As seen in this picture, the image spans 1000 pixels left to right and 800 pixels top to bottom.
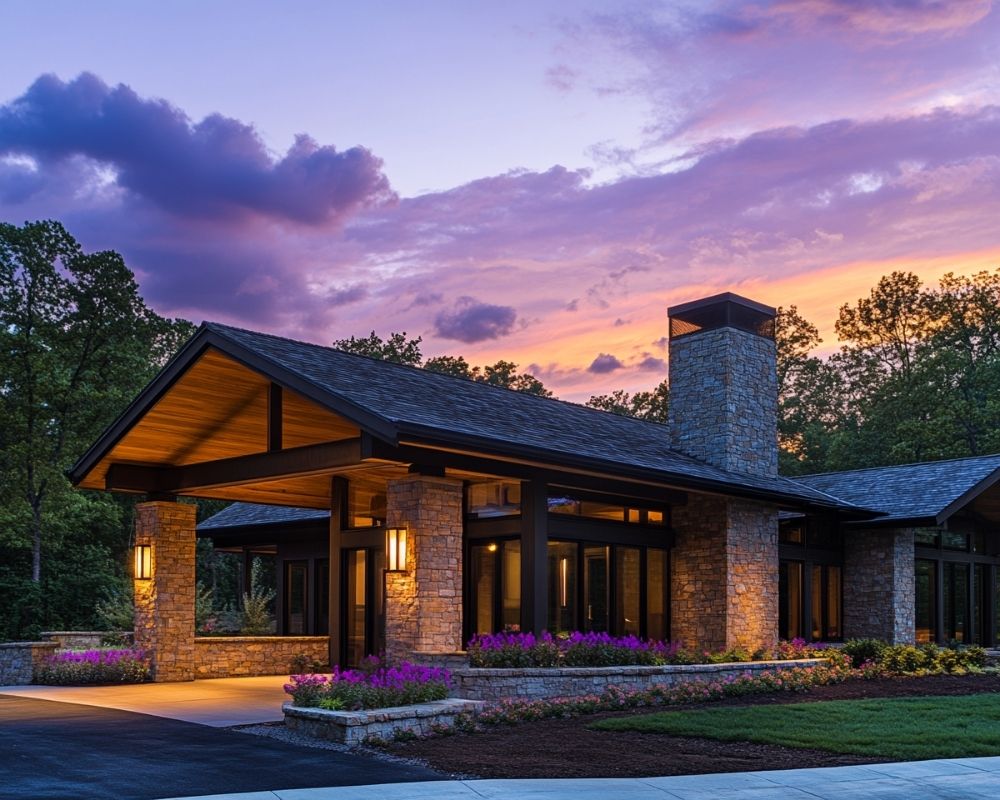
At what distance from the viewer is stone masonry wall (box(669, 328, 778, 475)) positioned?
2111cm

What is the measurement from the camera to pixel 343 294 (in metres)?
34.9

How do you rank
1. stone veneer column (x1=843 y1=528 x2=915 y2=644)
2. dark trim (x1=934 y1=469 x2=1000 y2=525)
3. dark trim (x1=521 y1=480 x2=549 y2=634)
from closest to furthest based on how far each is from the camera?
dark trim (x1=521 y1=480 x2=549 y2=634)
dark trim (x1=934 y1=469 x2=1000 y2=525)
stone veneer column (x1=843 y1=528 x2=915 y2=644)

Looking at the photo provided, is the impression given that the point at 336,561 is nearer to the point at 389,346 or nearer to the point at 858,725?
the point at 858,725

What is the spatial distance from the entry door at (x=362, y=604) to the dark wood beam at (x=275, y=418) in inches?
108

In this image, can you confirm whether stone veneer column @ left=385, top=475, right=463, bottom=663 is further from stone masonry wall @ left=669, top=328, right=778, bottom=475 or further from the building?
stone masonry wall @ left=669, top=328, right=778, bottom=475

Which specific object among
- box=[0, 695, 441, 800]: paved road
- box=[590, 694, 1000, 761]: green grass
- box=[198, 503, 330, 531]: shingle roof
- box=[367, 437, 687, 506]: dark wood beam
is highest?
box=[367, 437, 687, 506]: dark wood beam

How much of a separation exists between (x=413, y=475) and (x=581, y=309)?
16.7 meters

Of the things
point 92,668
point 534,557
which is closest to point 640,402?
point 534,557

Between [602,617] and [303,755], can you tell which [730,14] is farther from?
[303,755]

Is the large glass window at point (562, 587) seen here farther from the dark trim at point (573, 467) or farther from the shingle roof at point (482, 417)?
the shingle roof at point (482, 417)

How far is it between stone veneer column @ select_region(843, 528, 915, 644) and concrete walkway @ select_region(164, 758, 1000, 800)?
14.2 metres

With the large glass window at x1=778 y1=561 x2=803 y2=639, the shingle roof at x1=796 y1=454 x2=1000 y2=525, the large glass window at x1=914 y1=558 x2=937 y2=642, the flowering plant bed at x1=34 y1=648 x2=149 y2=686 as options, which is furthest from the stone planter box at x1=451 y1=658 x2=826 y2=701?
the large glass window at x1=914 y1=558 x2=937 y2=642

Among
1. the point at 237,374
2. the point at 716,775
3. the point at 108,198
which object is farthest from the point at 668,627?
the point at 108,198

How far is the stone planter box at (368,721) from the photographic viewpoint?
11.5 meters
